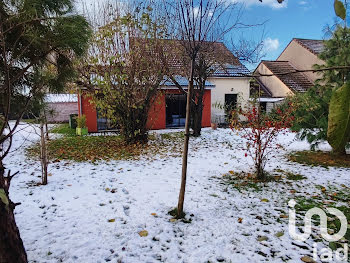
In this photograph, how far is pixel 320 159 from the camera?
7.87 metres

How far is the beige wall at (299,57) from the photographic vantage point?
1986cm

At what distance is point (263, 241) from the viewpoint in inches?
129

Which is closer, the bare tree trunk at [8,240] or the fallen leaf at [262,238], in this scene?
the bare tree trunk at [8,240]

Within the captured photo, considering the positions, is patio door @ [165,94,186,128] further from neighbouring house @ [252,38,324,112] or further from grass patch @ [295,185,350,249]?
grass patch @ [295,185,350,249]

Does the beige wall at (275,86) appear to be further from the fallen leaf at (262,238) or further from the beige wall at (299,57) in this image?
the fallen leaf at (262,238)

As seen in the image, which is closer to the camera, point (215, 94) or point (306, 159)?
point (306, 159)

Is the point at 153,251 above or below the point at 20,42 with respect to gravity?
below

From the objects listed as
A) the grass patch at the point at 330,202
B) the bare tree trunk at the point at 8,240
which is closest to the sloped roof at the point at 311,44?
the grass patch at the point at 330,202

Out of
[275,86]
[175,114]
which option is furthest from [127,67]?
[275,86]

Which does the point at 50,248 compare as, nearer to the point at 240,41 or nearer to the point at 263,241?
the point at 263,241

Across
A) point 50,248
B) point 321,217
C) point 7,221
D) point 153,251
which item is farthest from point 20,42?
point 321,217

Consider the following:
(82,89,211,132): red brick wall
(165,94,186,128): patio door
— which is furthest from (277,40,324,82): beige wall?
(165,94,186,128): patio door

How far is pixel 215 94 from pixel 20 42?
16.7 metres

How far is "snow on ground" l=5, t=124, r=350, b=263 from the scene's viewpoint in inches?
119
